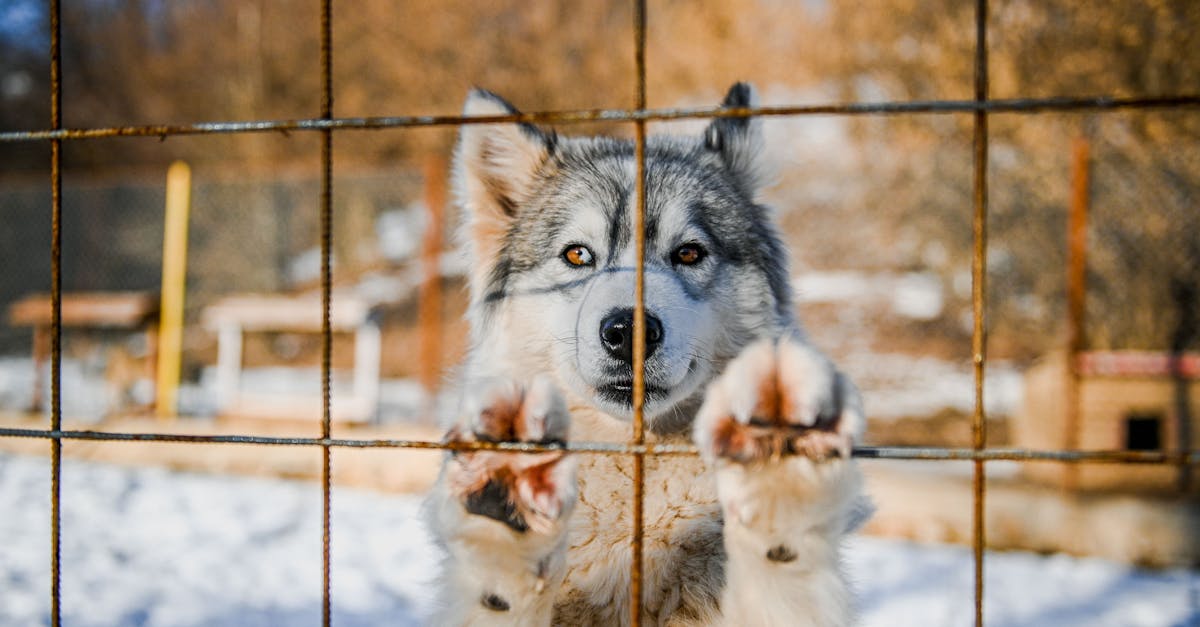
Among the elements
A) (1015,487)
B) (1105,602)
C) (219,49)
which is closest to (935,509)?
(1015,487)

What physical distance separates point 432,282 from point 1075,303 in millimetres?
4721

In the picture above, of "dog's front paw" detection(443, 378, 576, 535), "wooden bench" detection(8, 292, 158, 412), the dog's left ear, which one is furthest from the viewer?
"wooden bench" detection(8, 292, 158, 412)

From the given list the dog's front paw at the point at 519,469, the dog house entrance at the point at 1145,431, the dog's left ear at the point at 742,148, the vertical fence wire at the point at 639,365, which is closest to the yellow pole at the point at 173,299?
the dog's left ear at the point at 742,148

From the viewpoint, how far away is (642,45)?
1472mm

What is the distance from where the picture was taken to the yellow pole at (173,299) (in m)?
7.34

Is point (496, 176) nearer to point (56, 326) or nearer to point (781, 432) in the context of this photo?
point (56, 326)

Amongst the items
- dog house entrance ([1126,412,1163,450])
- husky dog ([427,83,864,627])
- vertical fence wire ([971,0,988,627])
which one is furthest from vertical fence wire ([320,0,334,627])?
dog house entrance ([1126,412,1163,450])

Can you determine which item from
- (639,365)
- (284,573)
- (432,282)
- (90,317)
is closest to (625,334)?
(639,365)

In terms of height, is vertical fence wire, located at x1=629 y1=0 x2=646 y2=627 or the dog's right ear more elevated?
the dog's right ear

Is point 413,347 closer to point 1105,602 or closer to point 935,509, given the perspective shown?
point 935,509

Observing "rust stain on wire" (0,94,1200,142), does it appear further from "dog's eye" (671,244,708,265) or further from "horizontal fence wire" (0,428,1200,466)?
"dog's eye" (671,244,708,265)

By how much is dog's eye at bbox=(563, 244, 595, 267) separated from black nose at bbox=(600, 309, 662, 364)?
0.46 metres

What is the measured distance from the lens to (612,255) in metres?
2.31

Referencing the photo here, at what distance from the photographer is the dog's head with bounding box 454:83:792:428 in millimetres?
2018
